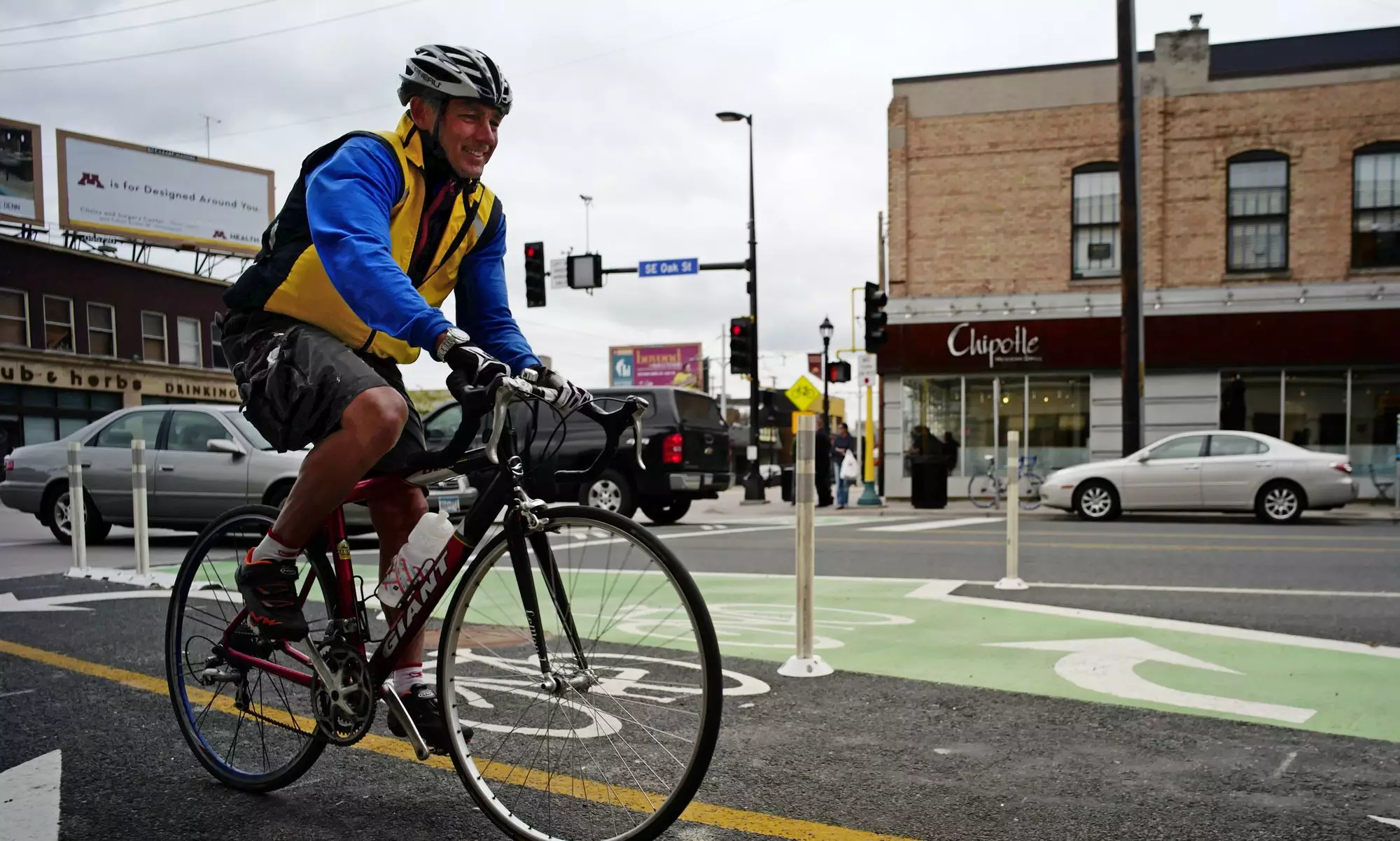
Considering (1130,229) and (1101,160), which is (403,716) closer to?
(1130,229)

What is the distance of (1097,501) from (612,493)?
7.67 m

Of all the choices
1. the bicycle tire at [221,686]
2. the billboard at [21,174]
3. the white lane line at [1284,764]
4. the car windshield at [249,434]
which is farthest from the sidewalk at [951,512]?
the billboard at [21,174]

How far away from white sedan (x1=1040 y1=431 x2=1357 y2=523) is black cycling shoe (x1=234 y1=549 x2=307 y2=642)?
51.3 ft

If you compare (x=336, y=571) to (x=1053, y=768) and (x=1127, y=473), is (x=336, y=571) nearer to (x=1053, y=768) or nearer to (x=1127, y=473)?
(x=1053, y=768)

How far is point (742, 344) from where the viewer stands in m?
23.5

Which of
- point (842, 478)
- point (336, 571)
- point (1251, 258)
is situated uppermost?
point (1251, 258)

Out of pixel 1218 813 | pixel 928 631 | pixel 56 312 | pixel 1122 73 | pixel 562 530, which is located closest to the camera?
pixel 562 530

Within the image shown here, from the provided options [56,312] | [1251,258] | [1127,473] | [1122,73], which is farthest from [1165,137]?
[56,312]

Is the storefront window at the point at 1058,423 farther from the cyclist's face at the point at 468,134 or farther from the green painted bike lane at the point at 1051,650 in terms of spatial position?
the cyclist's face at the point at 468,134

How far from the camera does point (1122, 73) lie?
17.9m

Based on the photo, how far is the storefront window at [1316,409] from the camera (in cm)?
2192

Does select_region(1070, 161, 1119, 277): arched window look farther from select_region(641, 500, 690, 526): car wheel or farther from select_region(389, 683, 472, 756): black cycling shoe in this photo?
select_region(389, 683, 472, 756): black cycling shoe

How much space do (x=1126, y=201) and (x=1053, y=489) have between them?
5042 millimetres

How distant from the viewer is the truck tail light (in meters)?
14.6
